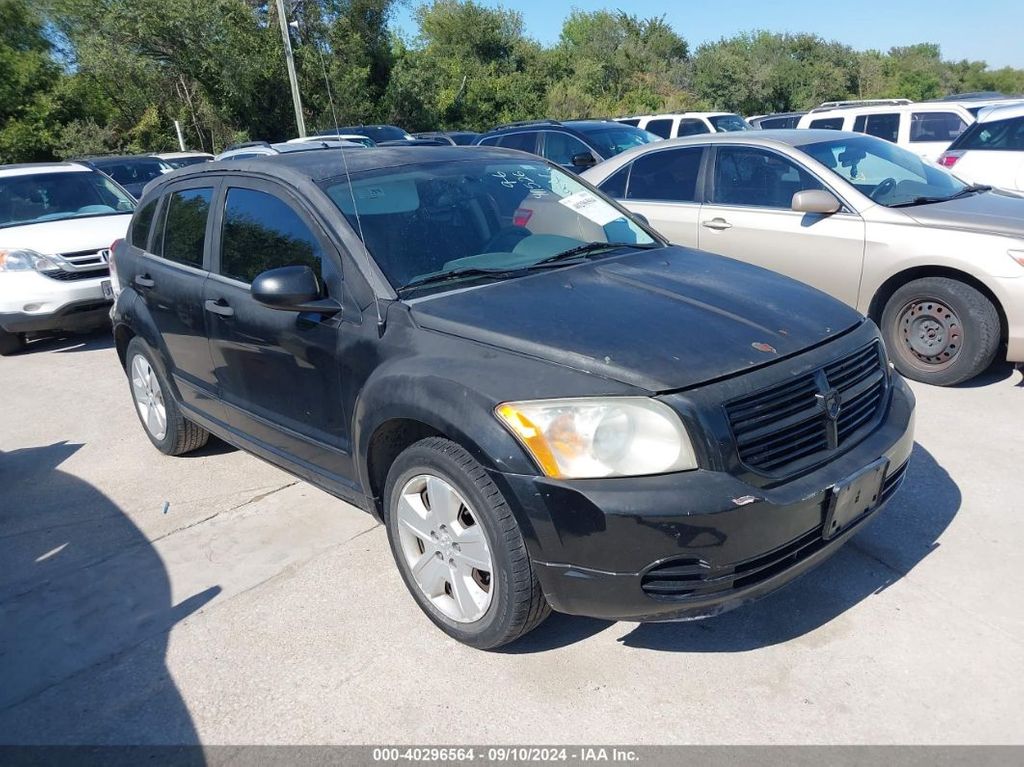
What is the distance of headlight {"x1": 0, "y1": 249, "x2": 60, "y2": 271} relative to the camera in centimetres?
751

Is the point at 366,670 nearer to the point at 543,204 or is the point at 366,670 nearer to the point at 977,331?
the point at 543,204

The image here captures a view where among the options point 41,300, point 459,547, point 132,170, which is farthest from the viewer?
point 132,170

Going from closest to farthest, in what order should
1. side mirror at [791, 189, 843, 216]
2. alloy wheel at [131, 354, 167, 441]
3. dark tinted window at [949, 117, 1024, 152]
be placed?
alloy wheel at [131, 354, 167, 441]
side mirror at [791, 189, 843, 216]
dark tinted window at [949, 117, 1024, 152]

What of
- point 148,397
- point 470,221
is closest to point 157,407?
point 148,397

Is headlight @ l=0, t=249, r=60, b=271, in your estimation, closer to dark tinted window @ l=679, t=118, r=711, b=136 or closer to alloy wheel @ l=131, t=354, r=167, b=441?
alloy wheel @ l=131, t=354, r=167, b=441

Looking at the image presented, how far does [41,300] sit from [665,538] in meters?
7.00

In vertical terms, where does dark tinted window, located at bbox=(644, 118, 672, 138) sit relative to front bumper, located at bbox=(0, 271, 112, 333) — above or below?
above

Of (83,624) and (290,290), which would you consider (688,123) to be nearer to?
(290,290)

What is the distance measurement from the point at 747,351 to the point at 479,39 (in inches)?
1715

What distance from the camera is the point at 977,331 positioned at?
5086mm

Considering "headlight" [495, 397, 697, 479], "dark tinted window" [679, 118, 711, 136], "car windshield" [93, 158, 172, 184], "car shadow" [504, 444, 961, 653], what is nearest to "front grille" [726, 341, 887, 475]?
"headlight" [495, 397, 697, 479]

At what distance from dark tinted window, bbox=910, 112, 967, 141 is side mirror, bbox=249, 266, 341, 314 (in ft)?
42.8

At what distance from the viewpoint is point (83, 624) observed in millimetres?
3373

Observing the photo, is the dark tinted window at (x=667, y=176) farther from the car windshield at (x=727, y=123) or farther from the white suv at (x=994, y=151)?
the car windshield at (x=727, y=123)
